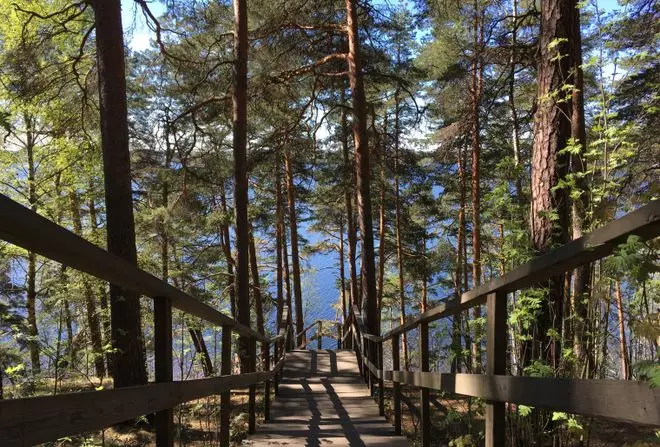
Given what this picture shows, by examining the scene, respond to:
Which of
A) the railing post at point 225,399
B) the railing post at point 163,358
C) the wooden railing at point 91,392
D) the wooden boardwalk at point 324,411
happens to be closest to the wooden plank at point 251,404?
the wooden boardwalk at point 324,411

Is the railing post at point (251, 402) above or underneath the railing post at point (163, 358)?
underneath

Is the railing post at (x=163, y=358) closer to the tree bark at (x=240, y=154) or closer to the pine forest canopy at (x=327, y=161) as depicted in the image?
the pine forest canopy at (x=327, y=161)

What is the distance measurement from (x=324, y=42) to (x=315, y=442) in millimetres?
10529

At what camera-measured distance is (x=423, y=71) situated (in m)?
15.6

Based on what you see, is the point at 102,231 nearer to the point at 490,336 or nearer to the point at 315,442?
the point at 315,442

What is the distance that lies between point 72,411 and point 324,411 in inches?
253

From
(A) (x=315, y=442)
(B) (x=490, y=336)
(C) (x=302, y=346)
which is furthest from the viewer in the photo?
(C) (x=302, y=346)

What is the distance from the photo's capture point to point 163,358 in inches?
91.0

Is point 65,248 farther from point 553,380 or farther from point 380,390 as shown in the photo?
point 380,390

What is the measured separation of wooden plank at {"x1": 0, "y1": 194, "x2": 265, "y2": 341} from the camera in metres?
1.29

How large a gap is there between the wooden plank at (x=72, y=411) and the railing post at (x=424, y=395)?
2.48 m

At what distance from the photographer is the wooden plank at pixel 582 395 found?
133cm

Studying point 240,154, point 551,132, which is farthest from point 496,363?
point 240,154

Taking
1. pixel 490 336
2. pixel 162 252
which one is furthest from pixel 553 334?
pixel 162 252
